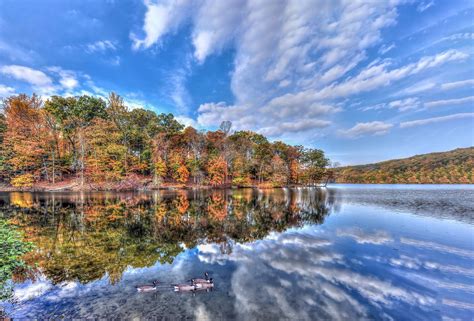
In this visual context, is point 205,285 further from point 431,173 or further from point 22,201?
point 431,173

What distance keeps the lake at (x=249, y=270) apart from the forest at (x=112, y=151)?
38.6 m

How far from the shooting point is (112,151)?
2056 inches

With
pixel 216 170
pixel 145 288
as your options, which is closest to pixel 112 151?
pixel 216 170

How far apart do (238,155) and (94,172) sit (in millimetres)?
38807

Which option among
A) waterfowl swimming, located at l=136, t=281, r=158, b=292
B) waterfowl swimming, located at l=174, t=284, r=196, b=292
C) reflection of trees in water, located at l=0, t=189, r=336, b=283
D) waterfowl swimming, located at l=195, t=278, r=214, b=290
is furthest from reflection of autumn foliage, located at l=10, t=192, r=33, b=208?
waterfowl swimming, located at l=195, t=278, r=214, b=290

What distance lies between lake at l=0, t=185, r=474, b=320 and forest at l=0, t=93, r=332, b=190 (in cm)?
3857

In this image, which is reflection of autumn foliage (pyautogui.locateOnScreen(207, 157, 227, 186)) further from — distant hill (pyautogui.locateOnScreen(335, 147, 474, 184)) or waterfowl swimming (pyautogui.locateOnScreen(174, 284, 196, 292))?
distant hill (pyautogui.locateOnScreen(335, 147, 474, 184))

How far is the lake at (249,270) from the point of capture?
616 centimetres

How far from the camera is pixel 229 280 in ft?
26.4

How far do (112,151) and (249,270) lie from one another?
53.9 m

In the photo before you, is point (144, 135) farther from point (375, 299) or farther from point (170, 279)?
point (375, 299)

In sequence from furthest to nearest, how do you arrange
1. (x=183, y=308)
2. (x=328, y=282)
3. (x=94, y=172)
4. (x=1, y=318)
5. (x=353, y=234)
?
(x=94, y=172), (x=353, y=234), (x=328, y=282), (x=183, y=308), (x=1, y=318)

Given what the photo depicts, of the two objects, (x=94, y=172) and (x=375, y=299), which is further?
(x=94, y=172)

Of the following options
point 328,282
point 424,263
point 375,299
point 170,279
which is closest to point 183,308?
point 170,279
